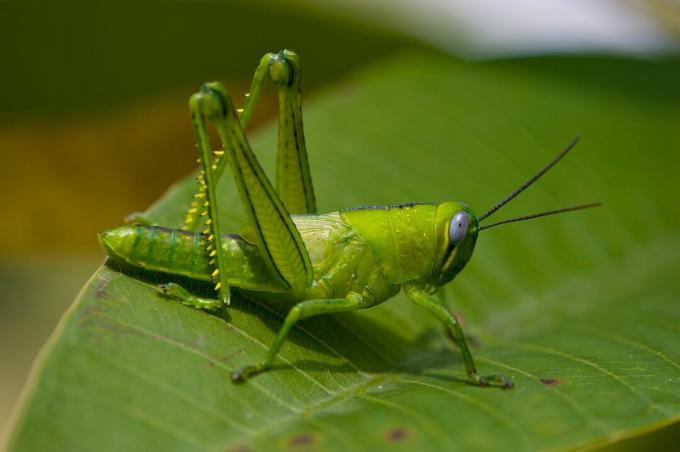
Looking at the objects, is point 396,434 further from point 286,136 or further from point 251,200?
point 286,136

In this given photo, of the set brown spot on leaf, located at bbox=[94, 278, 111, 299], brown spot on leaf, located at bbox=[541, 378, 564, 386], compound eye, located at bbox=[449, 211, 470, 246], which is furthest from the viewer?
compound eye, located at bbox=[449, 211, 470, 246]

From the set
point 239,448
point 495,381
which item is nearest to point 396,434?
point 239,448

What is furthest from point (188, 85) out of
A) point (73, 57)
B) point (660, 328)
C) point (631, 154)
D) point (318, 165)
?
point (660, 328)

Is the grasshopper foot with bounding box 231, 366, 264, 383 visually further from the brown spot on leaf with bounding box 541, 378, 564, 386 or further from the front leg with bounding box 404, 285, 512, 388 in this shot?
the brown spot on leaf with bounding box 541, 378, 564, 386

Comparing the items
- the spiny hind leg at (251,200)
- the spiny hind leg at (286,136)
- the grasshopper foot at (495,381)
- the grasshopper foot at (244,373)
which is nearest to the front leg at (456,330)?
the grasshopper foot at (495,381)

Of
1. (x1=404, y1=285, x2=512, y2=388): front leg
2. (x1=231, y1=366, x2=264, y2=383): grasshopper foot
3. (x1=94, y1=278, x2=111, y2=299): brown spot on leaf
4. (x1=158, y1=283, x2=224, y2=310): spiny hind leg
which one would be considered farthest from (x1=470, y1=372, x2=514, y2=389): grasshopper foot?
(x1=94, y1=278, x2=111, y2=299): brown spot on leaf

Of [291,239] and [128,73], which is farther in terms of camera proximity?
[128,73]
